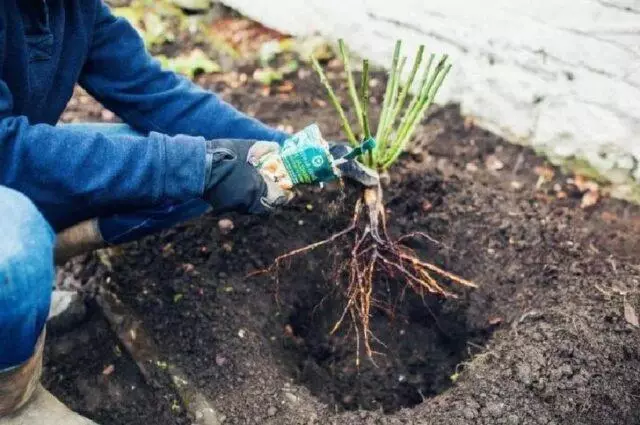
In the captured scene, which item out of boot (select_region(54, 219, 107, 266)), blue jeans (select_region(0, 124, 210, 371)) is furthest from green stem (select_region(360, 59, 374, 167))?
blue jeans (select_region(0, 124, 210, 371))

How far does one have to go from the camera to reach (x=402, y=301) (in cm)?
262

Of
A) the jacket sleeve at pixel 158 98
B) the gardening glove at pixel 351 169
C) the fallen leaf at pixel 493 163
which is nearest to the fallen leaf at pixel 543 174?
the fallen leaf at pixel 493 163

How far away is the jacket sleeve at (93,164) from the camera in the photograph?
1.92 m

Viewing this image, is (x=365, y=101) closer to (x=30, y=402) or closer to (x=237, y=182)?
(x=237, y=182)

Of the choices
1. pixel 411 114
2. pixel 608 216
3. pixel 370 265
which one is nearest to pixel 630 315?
pixel 608 216

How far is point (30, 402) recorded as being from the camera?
2012 millimetres

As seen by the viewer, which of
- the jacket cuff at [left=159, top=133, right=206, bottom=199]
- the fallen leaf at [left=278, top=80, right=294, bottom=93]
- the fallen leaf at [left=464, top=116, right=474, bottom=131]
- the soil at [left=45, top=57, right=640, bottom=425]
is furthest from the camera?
the fallen leaf at [left=278, top=80, right=294, bottom=93]

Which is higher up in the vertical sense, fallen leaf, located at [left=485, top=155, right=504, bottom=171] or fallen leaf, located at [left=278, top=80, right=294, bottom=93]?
fallen leaf, located at [left=485, top=155, right=504, bottom=171]

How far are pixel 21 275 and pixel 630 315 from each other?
164cm

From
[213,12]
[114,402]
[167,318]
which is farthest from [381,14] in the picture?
[114,402]

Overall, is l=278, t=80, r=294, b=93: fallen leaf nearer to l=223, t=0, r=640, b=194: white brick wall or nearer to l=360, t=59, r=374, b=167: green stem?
l=223, t=0, r=640, b=194: white brick wall

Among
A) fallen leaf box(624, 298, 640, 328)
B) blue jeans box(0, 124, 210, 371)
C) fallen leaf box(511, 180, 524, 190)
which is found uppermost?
blue jeans box(0, 124, 210, 371)

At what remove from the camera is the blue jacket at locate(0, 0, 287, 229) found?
1.93 meters

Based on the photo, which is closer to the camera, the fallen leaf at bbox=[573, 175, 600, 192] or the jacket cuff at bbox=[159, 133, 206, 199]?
the jacket cuff at bbox=[159, 133, 206, 199]
